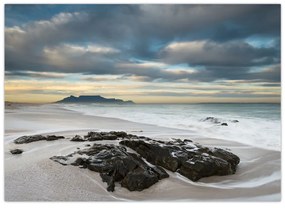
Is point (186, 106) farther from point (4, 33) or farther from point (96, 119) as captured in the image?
point (4, 33)

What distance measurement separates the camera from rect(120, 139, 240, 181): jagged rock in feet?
9.21

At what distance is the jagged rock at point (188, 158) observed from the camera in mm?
2809

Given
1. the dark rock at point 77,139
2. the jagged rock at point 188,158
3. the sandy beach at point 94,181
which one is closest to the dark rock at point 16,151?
the sandy beach at point 94,181

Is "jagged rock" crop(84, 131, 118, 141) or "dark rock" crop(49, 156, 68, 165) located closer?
"dark rock" crop(49, 156, 68, 165)

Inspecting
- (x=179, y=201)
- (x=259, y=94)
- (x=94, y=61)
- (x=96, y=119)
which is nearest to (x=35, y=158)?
(x=96, y=119)

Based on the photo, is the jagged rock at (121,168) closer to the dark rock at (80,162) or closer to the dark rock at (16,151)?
the dark rock at (80,162)

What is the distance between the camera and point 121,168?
2.74 meters

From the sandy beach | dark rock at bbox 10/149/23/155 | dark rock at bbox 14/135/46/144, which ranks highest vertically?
dark rock at bbox 14/135/46/144

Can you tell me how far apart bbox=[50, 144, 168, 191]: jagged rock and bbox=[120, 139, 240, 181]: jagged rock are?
0.34 feet

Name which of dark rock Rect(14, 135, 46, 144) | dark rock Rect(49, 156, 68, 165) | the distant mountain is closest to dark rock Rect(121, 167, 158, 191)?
dark rock Rect(49, 156, 68, 165)

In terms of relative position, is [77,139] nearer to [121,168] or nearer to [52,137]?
[52,137]

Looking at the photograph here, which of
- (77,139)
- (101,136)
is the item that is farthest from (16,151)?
(101,136)

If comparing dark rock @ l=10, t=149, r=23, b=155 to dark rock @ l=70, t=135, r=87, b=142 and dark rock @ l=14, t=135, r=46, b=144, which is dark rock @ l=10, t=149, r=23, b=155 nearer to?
dark rock @ l=14, t=135, r=46, b=144

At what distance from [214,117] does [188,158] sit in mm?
943
